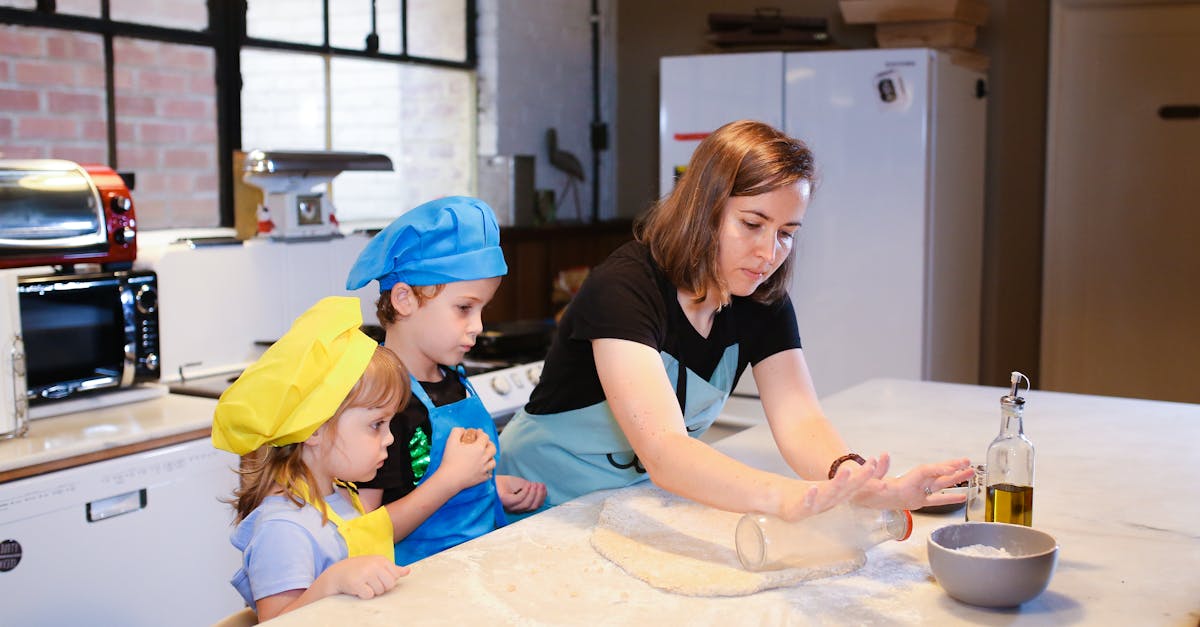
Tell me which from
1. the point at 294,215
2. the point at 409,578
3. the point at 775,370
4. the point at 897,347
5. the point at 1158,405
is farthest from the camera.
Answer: the point at 897,347

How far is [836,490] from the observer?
1295 millimetres

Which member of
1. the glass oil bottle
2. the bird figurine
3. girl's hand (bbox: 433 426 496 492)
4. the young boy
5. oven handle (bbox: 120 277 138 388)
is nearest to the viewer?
the glass oil bottle

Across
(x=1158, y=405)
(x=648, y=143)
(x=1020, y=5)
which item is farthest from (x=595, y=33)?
(x=1158, y=405)

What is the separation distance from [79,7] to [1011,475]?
Result: 9.37 feet

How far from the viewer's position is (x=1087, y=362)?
16.2ft

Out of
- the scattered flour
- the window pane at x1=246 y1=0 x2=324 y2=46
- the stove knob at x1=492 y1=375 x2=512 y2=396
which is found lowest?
the stove knob at x1=492 y1=375 x2=512 y2=396

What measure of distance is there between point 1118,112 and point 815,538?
403 centimetres

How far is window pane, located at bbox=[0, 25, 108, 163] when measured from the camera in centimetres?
308

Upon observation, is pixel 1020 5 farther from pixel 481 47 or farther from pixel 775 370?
pixel 775 370

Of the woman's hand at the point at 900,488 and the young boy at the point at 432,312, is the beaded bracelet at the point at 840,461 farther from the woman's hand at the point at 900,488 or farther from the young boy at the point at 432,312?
the young boy at the point at 432,312

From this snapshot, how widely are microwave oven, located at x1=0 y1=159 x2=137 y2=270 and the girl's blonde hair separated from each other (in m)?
1.26

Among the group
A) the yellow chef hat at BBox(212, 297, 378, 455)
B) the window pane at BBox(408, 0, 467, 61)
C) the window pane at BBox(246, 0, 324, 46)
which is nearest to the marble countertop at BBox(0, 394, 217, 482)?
the yellow chef hat at BBox(212, 297, 378, 455)

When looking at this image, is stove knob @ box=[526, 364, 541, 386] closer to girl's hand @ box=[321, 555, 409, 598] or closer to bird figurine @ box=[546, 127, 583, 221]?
bird figurine @ box=[546, 127, 583, 221]

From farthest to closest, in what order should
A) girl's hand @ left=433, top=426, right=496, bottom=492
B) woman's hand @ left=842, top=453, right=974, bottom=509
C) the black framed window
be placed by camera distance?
1. the black framed window
2. girl's hand @ left=433, top=426, right=496, bottom=492
3. woman's hand @ left=842, top=453, right=974, bottom=509
